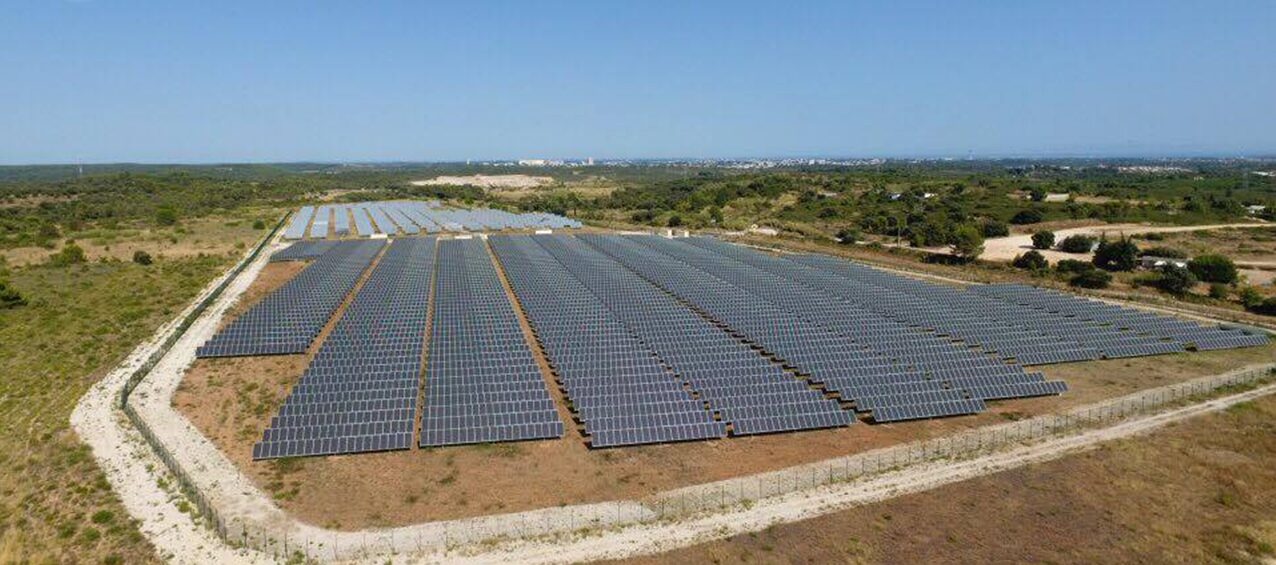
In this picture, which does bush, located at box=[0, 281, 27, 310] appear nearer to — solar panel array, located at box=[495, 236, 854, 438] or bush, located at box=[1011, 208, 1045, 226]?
solar panel array, located at box=[495, 236, 854, 438]

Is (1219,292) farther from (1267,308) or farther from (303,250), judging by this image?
(303,250)

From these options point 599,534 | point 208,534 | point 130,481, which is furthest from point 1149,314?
point 130,481

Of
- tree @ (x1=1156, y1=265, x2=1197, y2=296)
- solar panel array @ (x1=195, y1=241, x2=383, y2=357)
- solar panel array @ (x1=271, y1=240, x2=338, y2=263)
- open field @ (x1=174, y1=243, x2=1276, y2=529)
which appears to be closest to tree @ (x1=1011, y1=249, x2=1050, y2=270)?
tree @ (x1=1156, y1=265, x2=1197, y2=296)

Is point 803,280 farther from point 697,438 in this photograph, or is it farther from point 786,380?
point 697,438

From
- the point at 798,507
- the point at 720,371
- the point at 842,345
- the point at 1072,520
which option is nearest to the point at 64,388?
the point at 720,371

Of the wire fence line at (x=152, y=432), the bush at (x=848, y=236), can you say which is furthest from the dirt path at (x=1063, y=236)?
the wire fence line at (x=152, y=432)

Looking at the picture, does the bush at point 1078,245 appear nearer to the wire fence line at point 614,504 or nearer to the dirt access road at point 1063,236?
the dirt access road at point 1063,236
